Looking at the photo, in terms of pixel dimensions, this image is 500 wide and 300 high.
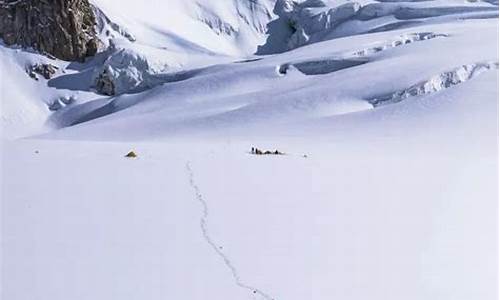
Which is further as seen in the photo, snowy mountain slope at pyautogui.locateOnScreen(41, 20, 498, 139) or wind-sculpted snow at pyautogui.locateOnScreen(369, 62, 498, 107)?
wind-sculpted snow at pyautogui.locateOnScreen(369, 62, 498, 107)

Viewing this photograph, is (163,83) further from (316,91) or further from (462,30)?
(462,30)

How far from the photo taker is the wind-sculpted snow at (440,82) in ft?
109

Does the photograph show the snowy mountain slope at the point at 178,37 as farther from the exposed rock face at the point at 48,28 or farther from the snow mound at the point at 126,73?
the exposed rock face at the point at 48,28

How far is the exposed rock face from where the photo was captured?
61.2 m

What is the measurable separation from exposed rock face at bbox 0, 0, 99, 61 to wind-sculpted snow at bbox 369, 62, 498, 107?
37394 mm

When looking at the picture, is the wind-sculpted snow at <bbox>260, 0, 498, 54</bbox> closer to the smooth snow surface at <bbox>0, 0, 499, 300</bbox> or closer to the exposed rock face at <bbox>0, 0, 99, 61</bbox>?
the exposed rock face at <bbox>0, 0, 99, 61</bbox>

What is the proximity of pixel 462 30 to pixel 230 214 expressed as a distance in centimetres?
4568

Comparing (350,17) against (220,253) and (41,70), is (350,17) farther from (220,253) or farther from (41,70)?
(220,253)

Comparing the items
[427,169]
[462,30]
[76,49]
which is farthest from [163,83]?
[427,169]

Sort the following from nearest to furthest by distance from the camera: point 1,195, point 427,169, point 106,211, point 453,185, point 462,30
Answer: point 106,211
point 1,195
point 453,185
point 427,169
point 462,30

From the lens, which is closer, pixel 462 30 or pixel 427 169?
pixel 427 169

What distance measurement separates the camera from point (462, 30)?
48.3 metres

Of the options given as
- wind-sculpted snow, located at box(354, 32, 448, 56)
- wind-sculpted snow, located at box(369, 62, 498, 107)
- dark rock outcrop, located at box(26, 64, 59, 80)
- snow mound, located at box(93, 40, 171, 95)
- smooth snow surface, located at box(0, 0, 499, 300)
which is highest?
smooth snow surface, located at box(0, 0, 499, 300)

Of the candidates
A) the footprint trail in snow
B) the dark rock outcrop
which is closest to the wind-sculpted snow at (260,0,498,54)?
the dark rock outcrop
